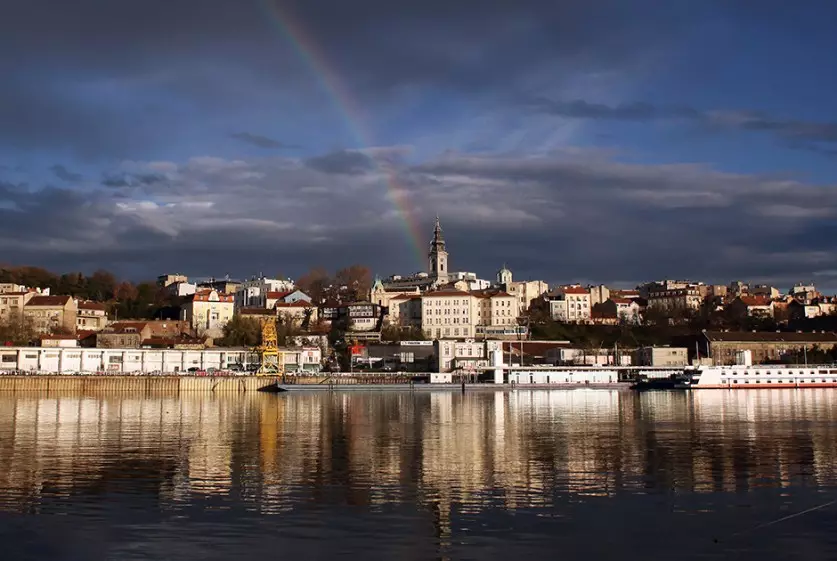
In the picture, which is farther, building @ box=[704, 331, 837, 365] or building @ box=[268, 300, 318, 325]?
building @ box=[268, 300, 318, 325]

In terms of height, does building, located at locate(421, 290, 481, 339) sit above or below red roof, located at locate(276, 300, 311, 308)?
below

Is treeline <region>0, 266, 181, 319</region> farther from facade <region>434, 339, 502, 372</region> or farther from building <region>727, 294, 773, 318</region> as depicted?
building <region>727, 294, 773, 318</region>

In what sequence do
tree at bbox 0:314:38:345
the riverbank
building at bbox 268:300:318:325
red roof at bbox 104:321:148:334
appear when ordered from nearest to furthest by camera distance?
1. the riverbank
2. tree at bbox 0:314:38:345
3. red roof at bbox 104:321:148:334
4. building at bbox 268:300:318:325

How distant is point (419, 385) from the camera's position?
83.5 metres

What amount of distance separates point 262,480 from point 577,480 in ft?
23.9

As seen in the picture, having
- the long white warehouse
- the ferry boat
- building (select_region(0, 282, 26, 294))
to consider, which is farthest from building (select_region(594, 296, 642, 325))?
building (select_region(0, 282, 26, 294))

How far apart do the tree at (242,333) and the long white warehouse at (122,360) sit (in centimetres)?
910

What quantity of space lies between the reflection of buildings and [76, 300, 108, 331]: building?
235ft

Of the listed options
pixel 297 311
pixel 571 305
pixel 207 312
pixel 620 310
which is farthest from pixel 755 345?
pixel 207 312

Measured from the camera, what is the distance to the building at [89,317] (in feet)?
367

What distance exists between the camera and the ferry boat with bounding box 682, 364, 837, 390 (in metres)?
82.1

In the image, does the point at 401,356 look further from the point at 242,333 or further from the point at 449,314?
the point at 242,333

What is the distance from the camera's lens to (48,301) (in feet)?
364

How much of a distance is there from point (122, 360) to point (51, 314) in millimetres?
24203
